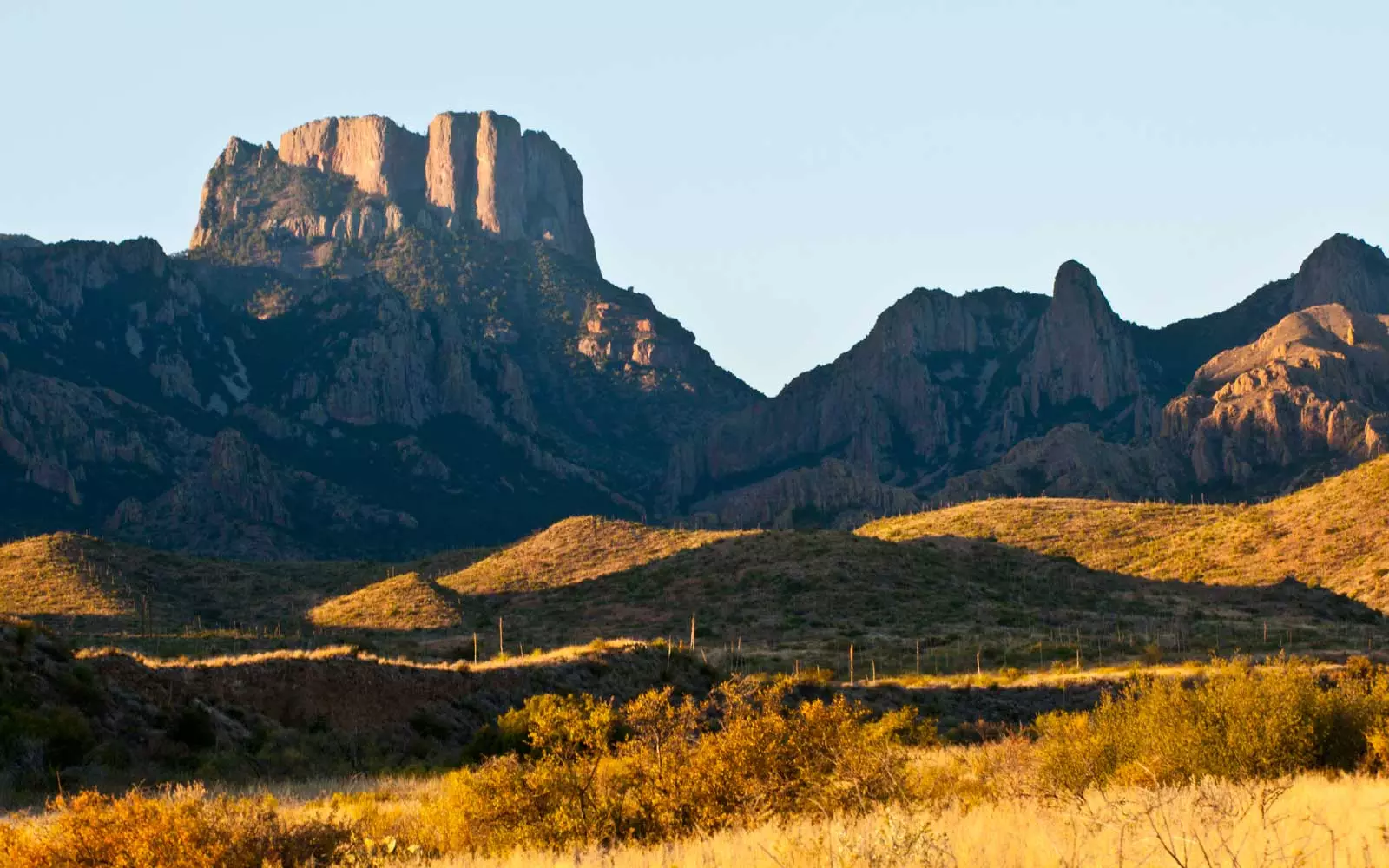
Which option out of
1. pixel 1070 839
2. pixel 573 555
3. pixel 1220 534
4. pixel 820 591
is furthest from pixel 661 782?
pixel 1220 534

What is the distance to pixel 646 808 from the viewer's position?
645 inches

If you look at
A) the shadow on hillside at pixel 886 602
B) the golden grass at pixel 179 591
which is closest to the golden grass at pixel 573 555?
the shadow on hillside at pixel 886 602

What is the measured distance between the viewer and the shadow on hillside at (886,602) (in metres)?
81.9

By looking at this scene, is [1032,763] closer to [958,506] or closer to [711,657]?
[711,657]

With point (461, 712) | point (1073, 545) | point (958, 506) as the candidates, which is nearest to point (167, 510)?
point (958, 506)

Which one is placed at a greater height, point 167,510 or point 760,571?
point 167,510

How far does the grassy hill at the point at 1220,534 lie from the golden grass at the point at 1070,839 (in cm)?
8398

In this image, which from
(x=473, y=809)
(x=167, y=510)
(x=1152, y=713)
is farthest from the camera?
(x=167, y=510)

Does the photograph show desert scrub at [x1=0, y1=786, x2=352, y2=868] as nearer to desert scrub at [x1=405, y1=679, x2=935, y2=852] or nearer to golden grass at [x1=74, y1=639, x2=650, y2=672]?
desert scrub at [x1=405, y1=679, x2=935, y2=852]

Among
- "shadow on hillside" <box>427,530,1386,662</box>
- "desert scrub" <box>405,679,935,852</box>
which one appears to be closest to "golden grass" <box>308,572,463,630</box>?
"shadow on hillside" <box>427,530,1386,662</box>

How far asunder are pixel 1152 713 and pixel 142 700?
76.4 ft

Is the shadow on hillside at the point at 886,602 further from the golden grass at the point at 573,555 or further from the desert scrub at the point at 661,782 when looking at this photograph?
the desert scrub at the point at 661,782

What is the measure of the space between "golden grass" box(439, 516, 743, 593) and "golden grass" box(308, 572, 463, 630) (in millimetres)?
7348

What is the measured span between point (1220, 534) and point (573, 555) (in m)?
54.3
